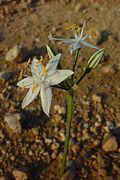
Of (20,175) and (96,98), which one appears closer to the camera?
(20,175)

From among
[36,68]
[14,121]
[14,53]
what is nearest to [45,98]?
[36,68]

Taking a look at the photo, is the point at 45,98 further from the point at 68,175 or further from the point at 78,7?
the point at 78,7

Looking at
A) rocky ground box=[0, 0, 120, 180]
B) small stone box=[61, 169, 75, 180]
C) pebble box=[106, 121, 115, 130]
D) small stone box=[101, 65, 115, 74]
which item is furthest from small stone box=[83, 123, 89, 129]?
small stone box=[101, 65, 115, 74]

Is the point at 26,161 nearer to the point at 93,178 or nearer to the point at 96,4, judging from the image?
the point at 93,178

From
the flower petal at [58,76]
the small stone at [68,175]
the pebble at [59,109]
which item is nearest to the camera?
the flower petal at [58,76]

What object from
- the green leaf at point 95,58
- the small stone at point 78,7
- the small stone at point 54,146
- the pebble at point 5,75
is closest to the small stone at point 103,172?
the small stone at point 54,146

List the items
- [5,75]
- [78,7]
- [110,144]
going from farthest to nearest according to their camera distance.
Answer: [78,7] → [5,75] → [110,144]

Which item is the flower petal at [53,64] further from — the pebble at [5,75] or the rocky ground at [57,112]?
the pebble at [5,75]
